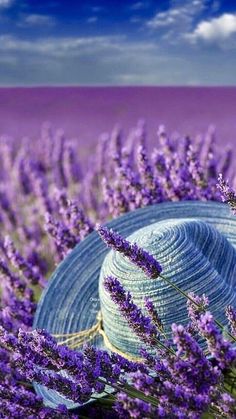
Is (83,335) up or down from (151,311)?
down

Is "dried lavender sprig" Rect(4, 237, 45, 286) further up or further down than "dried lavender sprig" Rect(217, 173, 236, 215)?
further down

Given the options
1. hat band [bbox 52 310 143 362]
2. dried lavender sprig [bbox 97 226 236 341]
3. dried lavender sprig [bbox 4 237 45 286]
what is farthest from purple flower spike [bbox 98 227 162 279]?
dried lavender sprig [bbox 4 237 45 286]

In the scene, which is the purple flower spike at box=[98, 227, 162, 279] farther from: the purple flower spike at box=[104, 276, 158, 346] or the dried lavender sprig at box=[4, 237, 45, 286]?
the dried lavender sprig at box=[4, 237, 45, 286]

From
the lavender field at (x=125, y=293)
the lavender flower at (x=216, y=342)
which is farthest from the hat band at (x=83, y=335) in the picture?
the lavender flower at (x=216, y=342)

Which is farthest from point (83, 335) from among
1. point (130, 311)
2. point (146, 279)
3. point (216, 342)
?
point (216, 342)

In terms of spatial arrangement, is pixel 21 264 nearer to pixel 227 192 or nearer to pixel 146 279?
pixel 146 279

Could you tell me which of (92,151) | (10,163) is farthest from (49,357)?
(92,151)
